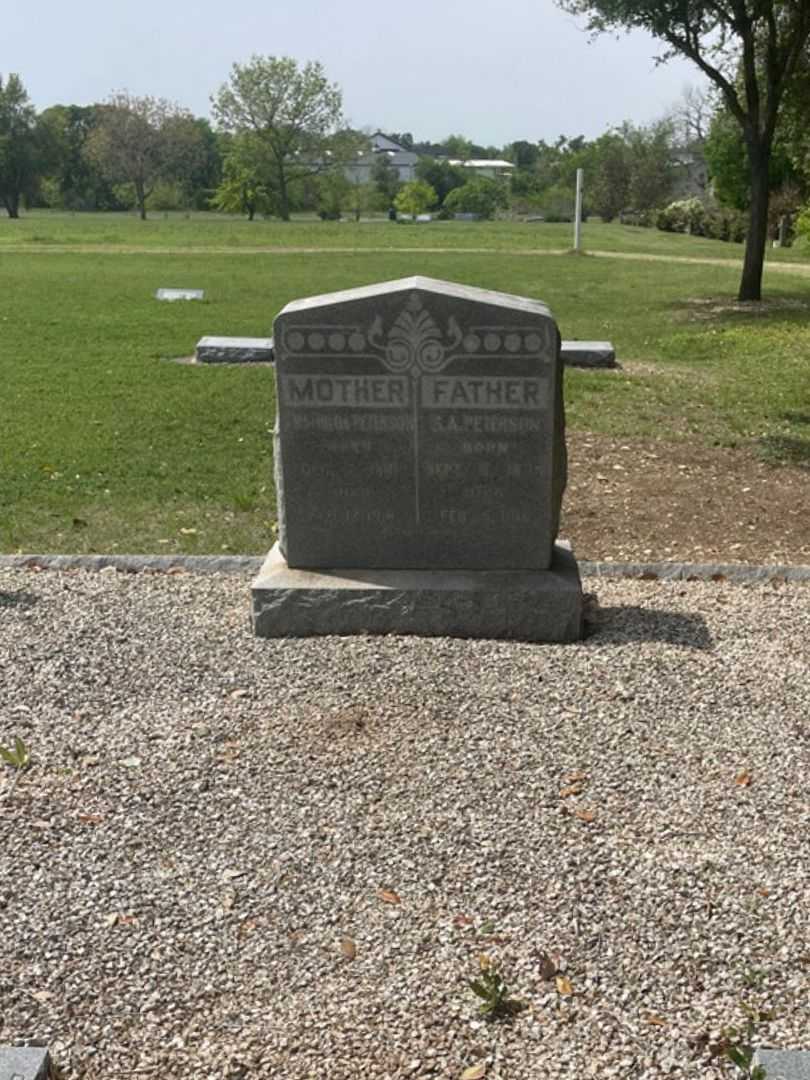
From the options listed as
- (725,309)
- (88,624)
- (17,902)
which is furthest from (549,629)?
(725,309)

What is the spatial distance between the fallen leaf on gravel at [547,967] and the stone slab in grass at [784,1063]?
612 millimetres

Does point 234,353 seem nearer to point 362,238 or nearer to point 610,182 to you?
point 362,238

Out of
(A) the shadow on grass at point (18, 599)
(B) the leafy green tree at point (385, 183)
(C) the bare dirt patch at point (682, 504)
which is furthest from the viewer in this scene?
(B) the leafy green tree at point (385, 183)

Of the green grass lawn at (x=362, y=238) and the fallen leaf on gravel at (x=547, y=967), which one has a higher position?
the fallen leaf on gravel at (x=547, y=967)

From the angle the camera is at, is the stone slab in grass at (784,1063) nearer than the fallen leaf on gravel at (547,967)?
Yes

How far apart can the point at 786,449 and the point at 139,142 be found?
2996 inches

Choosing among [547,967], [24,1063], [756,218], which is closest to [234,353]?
[756,218]

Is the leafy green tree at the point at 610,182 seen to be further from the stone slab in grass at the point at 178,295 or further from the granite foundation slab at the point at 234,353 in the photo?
the granite foundation slab at the point at 234,353

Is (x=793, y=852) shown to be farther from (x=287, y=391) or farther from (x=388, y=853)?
(x=287, y=391)

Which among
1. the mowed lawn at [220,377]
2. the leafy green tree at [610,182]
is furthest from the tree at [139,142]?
the mowed lawn at [220,377]

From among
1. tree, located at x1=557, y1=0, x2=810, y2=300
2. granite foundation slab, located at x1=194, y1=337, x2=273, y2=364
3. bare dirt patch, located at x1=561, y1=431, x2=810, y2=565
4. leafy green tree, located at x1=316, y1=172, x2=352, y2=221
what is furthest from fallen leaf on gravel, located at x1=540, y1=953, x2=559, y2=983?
leafy green tree, located at x1=316, y1=172, x2=352, y2=221

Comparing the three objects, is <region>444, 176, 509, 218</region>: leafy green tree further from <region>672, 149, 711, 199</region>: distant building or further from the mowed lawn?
the mowed lawn

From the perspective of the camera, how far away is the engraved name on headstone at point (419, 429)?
223 inches

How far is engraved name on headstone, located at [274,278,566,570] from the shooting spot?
5652 mm
